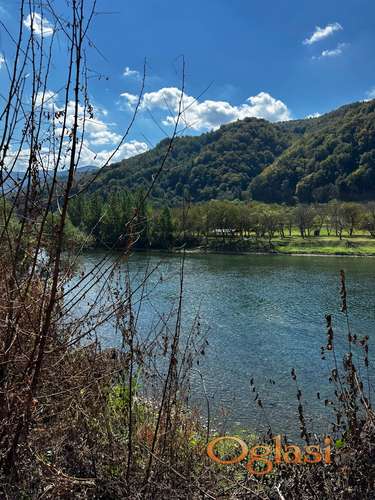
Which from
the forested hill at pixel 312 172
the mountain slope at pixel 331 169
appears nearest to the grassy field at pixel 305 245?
the forested hill at pixel 312 172

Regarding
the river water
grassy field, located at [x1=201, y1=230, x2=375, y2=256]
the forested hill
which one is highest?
the forested hill

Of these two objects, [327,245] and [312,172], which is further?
[312,172]

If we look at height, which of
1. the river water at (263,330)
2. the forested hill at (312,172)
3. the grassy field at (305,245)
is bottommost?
the river water at (263,330)

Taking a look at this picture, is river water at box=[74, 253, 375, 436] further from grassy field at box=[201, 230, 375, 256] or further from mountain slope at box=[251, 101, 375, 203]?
mountain slope at box=[251, 101, 375, 203]

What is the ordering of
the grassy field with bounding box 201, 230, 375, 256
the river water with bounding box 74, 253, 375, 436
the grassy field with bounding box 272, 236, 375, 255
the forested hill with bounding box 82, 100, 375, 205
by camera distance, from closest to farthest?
1. the river water with bounding box 74, 253, 375, 436
2. the grassy field with bounding box 272, 236, 375, 255
3. the grassy field with bounding box 201, 230, 375, 256
4. the forested hill with bounding box 82, 100, 375, 205

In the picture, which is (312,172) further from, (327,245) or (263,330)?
(263,330)

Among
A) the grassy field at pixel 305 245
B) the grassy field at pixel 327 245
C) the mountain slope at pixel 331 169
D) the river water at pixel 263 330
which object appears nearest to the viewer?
the river water at pixel 263 330

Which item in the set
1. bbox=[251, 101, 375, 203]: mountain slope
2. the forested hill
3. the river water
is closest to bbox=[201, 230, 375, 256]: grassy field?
the river water

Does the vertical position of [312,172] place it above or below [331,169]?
below

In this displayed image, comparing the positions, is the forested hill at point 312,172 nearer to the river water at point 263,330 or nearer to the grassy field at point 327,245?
the grassy field at point 327,245

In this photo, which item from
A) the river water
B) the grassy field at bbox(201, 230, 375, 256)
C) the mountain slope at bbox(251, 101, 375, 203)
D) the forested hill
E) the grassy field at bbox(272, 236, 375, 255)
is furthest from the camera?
the forested hill

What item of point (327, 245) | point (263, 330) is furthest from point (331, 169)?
point (263, 330)

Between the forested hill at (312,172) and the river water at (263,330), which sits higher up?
the forested hill at (312,172)

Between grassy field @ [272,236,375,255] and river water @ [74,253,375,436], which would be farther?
grassy field @ [272,236,375,255]
